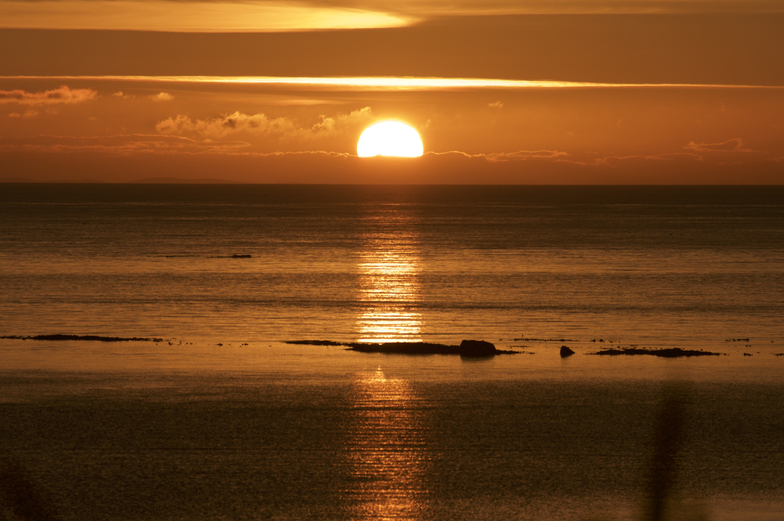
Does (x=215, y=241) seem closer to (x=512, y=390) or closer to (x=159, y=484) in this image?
(x=512, y=390)

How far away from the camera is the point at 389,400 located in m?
37.9

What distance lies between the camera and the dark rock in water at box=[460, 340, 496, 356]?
1871 inches

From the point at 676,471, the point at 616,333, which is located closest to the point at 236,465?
the point at 676,471

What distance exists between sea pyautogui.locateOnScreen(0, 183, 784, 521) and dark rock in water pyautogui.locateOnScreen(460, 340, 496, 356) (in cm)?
72

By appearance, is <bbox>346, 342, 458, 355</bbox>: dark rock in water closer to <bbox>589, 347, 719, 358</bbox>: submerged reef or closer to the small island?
the small island

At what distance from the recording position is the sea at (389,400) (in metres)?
25.7

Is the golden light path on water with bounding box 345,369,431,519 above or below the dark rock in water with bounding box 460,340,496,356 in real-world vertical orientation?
below

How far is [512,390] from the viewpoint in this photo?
132ft

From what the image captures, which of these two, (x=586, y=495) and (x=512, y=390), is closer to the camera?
(x=586, y=495)

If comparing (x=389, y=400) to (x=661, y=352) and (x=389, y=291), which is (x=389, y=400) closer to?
(x=661, y=352)

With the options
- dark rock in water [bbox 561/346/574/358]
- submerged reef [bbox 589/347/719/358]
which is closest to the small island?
dark rock in water [bbox 561/346/574/358]

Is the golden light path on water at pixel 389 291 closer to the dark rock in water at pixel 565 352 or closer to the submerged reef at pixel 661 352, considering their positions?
the dark rock in water at pixel 565 352

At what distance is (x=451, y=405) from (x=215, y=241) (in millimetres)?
111094

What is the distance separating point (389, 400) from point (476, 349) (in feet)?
35.6
